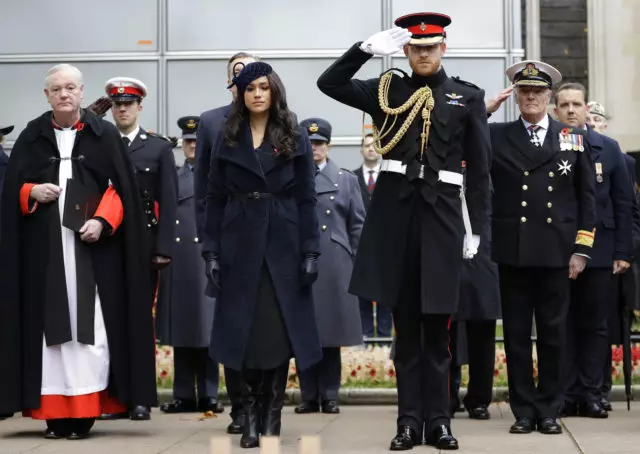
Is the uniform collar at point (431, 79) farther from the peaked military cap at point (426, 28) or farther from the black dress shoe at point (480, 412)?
the black dress shoe at point (480, 412)

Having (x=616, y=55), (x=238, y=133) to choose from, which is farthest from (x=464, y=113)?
(x=616, y=55)

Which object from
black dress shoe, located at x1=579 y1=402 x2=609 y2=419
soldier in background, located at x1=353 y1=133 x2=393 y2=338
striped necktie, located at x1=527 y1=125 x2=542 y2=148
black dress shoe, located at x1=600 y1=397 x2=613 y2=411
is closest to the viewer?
striped necktie, located at x1=527 y1=125 x2=542 y2=148

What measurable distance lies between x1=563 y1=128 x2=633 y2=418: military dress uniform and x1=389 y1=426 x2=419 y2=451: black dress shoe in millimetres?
2362

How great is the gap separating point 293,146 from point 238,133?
33cm

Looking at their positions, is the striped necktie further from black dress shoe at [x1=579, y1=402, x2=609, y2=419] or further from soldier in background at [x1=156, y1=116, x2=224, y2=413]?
soldier in background at [x1=156, y1=116, x2=224, y2=413]

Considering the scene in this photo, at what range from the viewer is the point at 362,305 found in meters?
17.2

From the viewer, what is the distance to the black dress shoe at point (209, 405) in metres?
12.6

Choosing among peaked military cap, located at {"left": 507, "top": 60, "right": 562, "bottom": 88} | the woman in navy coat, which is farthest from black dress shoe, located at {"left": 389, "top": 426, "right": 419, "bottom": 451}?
peaked military cap, located at {"left": 507, "top": 60, "right": 562, "bottom": 88}

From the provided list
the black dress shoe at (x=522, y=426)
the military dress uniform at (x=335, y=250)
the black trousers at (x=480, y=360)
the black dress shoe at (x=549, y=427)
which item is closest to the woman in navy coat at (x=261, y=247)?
the black dress shoe at (x=522, y=426)

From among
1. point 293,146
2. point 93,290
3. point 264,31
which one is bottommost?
point 93,290

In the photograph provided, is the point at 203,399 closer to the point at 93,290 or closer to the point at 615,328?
the point at 93,290

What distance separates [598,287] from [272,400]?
2.95 m

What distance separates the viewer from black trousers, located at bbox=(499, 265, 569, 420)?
1082 centimetres

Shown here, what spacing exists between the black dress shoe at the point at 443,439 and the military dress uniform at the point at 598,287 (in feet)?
7.49
